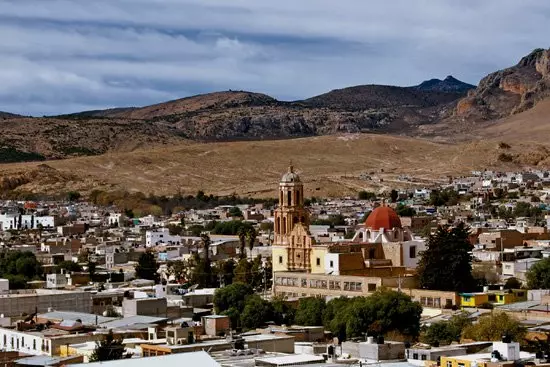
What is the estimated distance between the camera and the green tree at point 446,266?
60.6 metres

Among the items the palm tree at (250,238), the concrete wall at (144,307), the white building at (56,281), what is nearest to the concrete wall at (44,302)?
the concrete wall at (144,307)

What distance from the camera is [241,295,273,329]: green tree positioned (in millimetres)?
53562

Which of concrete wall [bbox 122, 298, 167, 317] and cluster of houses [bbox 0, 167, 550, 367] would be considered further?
concrete wall [bbox 122, 298, 167, 317]

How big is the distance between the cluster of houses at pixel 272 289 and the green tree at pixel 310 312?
11.5ft

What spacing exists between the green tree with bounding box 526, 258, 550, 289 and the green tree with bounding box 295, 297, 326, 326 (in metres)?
10.4

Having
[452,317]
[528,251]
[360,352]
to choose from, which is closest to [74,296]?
[452,317]

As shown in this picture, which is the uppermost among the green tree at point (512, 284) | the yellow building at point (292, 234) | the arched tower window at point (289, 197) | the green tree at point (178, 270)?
the arched tower window at point (289, 197)

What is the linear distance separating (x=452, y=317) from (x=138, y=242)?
5511 centimetres

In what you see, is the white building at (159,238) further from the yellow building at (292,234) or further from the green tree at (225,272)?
the yellow building at (292,234)

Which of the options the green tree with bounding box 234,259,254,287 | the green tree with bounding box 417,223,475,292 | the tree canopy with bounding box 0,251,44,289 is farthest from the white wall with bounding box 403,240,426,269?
the tree canopy with bounding box 0,251,44,289

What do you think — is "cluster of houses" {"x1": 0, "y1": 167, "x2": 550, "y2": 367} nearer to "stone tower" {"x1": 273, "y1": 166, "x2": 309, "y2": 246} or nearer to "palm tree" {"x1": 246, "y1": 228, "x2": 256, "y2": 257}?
"stone tower" {"x1": 273, "y1": 166, "x2": 309, "y2": 246}

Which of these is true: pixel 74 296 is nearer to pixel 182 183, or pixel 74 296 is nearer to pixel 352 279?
pixel 352 279

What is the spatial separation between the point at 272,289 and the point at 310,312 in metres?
14.0

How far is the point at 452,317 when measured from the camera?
50.3 m
